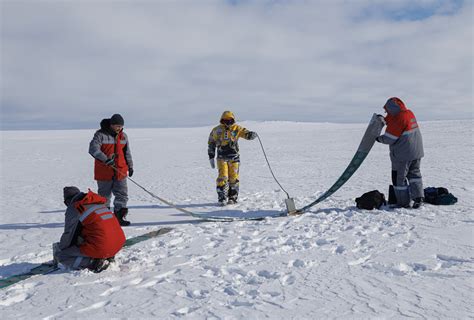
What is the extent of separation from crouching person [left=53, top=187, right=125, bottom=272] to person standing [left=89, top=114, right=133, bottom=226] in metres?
1.83

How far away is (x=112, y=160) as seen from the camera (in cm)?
600

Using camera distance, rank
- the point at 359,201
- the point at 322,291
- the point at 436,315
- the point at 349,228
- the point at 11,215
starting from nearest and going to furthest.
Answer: the point at 436,315 → the point at 322,291 → the point at 349,228 → the point at 359,201 → the point at 11,215

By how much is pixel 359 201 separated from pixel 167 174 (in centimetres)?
804

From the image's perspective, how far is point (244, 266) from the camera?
415 cm

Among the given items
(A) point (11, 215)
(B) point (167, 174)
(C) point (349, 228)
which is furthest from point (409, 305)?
(B) point (167, 174)

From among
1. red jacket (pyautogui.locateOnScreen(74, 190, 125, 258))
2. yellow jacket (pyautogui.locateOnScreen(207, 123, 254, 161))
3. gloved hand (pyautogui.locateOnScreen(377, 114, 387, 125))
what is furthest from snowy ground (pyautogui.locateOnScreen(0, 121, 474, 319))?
gloved hand (pyautogui.locateOnScreen(377, 114, 387, 125))

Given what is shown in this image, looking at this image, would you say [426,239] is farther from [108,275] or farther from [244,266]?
[108,275]

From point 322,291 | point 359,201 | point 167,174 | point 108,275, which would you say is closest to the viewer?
point 322,291

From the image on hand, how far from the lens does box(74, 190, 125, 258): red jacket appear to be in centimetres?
405

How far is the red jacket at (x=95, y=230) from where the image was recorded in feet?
13.3

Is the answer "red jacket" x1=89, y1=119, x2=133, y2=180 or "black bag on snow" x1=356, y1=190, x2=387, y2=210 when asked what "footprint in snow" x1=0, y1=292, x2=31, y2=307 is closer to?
"red jacket" x1=89, y1=119, x2=133, y2=180

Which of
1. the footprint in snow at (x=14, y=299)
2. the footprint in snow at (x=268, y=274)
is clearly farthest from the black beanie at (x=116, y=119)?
the footprint in snow at (x=268, y=274)

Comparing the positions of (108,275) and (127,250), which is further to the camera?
(127,250)

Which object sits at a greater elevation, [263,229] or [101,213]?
[101,213]
